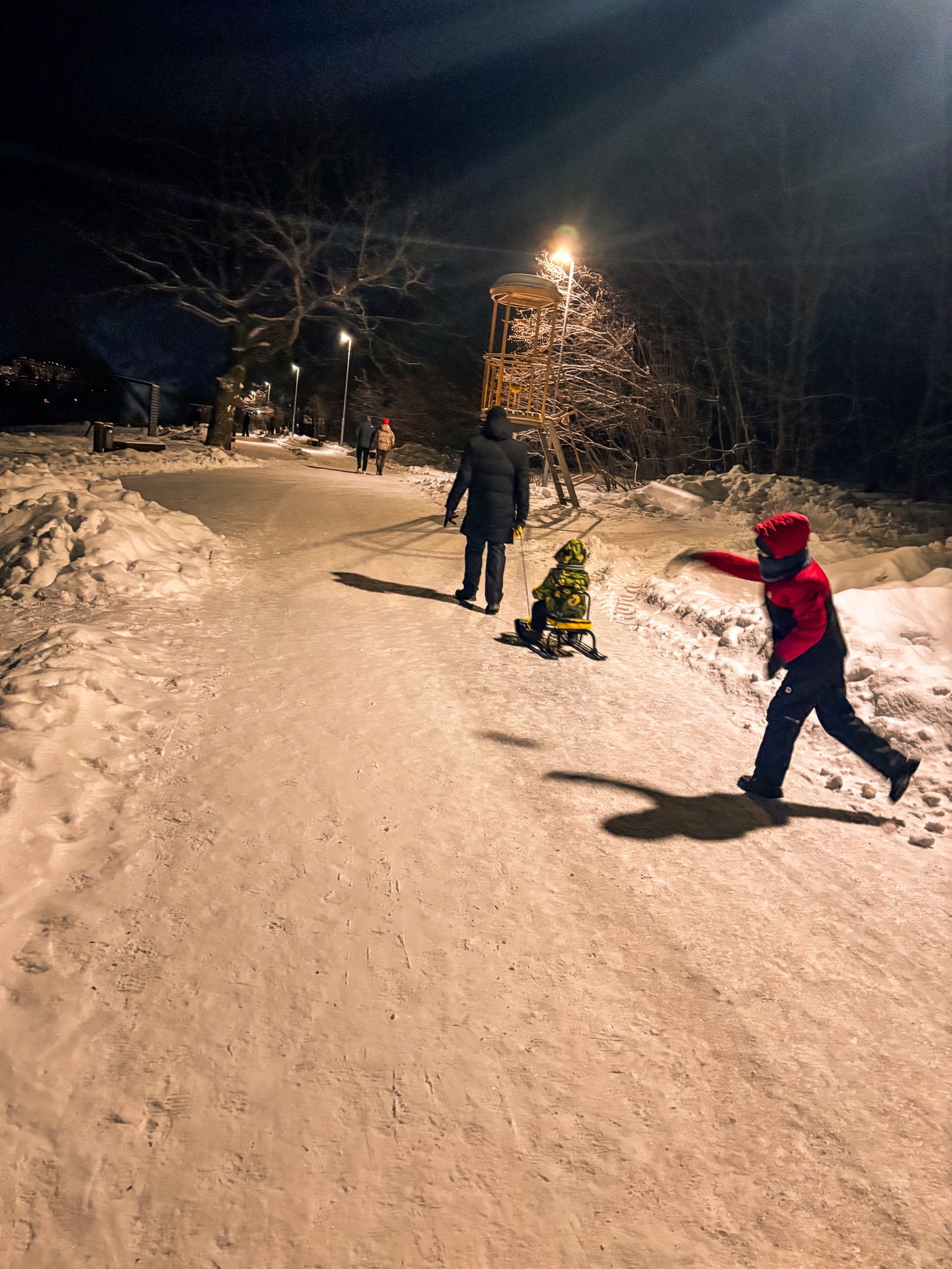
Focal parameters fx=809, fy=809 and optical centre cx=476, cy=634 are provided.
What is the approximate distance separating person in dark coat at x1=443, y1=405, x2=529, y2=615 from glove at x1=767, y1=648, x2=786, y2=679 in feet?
13.1

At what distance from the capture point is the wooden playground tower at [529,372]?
15406 mm

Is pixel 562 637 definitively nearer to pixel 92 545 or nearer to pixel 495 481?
pixel 495 481

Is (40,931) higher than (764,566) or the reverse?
the reverse

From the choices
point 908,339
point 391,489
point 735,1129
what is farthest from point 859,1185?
point 908,339

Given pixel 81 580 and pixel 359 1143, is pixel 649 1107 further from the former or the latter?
pixel 81 580

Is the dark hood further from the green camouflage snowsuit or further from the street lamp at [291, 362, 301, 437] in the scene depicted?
the street lamp at [291, 362, 301, 437]

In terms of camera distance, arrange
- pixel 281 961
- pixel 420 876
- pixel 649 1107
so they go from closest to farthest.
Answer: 1. pixel 649 1107
2. pixel 281 961
3. pixel 420 876

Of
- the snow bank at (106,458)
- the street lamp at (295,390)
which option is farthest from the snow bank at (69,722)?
the street lamp at (295,390)

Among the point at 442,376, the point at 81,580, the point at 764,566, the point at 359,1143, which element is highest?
the point at 442,376

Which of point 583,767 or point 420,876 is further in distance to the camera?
point 583,767

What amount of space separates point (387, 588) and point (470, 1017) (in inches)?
255

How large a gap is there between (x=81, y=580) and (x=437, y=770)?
4.31 metres

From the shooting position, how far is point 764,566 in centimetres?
436

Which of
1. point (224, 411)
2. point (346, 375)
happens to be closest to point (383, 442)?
point (224, 411)
